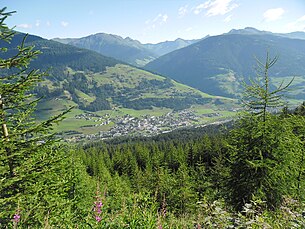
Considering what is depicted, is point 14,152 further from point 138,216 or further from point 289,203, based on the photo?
point 289,203

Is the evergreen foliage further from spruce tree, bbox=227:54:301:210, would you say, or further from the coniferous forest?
spruce tree, bbox=227:54:301:210

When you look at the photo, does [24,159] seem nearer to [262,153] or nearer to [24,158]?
[24,158]

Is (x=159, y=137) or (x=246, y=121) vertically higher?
(x=246, y=121)

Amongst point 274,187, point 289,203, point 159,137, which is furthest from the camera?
point 159,137

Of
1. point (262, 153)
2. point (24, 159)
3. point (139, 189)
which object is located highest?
point (24, 159)

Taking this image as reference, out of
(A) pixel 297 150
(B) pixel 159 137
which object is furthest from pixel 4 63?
(B) pixel 159 137

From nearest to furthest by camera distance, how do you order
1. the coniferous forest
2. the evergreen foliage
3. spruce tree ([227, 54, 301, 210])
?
1. the coniferous forest
2. the evergreen foliage
3. spruce tree ([227, 54, 301, 210])

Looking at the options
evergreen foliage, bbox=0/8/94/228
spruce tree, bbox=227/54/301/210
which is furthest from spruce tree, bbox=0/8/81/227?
spruce tree, bbox=227/54/301/210

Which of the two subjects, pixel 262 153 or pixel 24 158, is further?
pixel 262 153

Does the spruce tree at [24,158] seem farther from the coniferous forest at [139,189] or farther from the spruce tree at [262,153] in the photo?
the spruce tree at [262,153]

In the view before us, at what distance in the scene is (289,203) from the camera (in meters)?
7.67

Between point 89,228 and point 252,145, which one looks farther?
point 252,145

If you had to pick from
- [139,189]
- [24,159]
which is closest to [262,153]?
[139,189]

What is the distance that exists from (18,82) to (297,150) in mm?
11930
